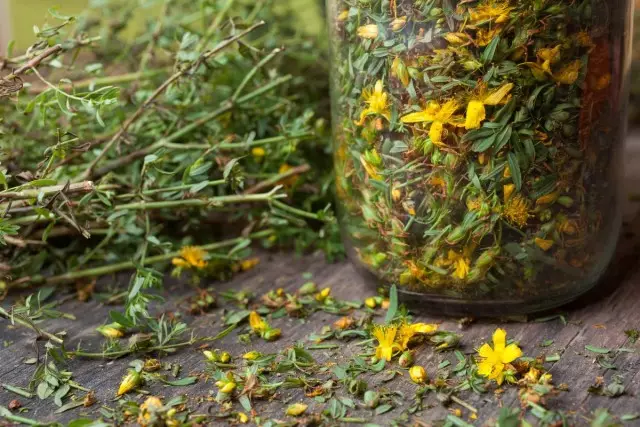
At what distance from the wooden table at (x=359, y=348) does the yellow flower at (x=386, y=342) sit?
0.10 feet

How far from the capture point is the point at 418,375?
0.69 metres

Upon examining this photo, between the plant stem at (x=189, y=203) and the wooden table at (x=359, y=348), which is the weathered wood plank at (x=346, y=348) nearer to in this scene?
the wooden table at (x=359, y=348)

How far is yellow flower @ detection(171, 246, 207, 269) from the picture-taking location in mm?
933

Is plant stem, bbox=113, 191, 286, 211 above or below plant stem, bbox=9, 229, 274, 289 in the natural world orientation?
above

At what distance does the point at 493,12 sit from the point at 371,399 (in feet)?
1.24

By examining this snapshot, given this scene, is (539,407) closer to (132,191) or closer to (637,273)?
(637,273)

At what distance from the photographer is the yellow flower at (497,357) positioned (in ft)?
2.27

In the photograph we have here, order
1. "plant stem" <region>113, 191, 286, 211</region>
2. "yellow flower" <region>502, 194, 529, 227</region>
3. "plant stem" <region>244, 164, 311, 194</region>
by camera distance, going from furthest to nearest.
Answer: "plant stem" <region>244, 164, 311, 194</region>, "plant stem" <region>113, 191, 286, 211</region>, "yellow flower" <region>502, 194, 529, 227</region>

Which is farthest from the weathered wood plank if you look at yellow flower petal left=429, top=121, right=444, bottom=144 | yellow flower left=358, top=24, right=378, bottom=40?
yellow flower left=358, top=24, right=378, bottom=40

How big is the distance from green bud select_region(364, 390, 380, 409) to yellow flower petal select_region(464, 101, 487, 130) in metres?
0.27

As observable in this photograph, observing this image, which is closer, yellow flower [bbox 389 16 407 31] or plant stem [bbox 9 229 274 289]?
yellow flower [bbox 389 16 407 31]

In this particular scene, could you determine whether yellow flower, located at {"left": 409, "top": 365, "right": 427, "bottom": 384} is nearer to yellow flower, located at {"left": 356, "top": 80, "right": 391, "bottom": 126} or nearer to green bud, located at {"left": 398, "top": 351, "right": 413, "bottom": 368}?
green bud, located at {"left": 398, "top": 351, "right": 413, "bottom": 368}

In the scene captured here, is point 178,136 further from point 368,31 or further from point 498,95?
point 498,95

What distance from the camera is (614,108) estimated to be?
80cm
